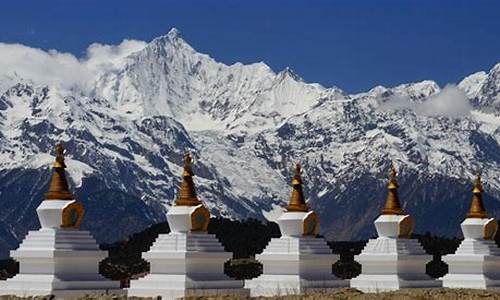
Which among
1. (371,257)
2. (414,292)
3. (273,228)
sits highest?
(273,228)

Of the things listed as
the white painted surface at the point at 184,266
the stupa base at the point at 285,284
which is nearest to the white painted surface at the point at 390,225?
the stupa base at the point at 285,284

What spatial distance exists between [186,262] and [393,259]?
529 inches

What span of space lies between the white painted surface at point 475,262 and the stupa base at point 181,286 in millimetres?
16832

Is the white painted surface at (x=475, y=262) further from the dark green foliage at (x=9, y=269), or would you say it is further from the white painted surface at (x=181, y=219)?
the dark green foliage at (x=9, y=269)

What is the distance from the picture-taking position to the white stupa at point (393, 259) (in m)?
64.8

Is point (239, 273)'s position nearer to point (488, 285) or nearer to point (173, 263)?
point (488, 285)

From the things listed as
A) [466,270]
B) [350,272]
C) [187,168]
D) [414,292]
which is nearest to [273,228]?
[350,272]

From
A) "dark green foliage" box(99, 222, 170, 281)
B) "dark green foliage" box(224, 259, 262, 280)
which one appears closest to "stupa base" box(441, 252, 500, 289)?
"dark green foliage" box(99, 222, 170, 281)

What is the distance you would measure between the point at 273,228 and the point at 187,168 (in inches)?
3392

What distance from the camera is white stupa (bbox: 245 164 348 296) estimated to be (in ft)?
199

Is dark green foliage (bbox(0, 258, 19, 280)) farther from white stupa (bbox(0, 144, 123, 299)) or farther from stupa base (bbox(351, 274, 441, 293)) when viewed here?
white stupa (bbox(0, 144, 123, 299))

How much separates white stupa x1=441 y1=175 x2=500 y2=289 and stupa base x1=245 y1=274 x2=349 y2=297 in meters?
10.2

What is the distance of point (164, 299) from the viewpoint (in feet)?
180

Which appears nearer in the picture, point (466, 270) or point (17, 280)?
point (17, 280)
